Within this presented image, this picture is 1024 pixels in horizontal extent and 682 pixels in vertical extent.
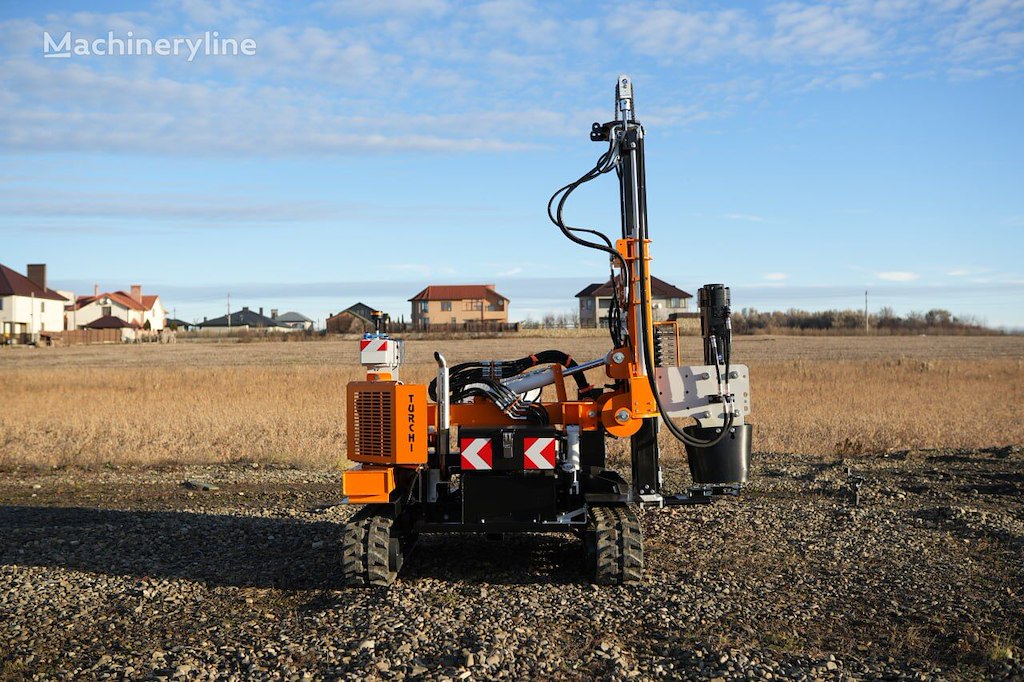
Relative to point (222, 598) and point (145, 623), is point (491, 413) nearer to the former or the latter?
point (222, 598)

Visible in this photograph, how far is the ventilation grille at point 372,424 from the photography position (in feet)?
24.1

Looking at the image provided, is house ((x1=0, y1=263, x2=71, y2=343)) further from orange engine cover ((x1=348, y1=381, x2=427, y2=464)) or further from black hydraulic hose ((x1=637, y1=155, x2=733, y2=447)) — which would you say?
black hydraulic hose ((x1=637, y1=155, x2=733, y2=447))

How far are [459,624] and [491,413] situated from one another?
2.03 m

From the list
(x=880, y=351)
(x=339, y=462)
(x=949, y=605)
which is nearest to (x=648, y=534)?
(x=949, y=605)

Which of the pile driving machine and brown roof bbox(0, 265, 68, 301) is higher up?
brown roof bbox(0, 265, 68, 301)

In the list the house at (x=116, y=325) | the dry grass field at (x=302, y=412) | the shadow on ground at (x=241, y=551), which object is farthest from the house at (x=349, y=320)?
the shadow on ground at (x=241, y=551)

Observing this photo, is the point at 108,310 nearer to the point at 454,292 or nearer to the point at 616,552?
the point at 454,292

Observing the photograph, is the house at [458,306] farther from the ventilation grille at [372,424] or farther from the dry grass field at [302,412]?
the ventilation grille at [372,424]

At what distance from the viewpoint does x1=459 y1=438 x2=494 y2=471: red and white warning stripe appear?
24.1 feet

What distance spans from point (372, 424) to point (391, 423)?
0.21 meters

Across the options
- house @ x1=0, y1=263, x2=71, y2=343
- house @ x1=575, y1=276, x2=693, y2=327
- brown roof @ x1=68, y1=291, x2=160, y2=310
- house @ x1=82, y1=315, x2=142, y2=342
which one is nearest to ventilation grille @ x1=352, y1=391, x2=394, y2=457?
house @ x1=575, y1=276, x2=693, y2=327

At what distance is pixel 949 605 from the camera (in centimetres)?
660

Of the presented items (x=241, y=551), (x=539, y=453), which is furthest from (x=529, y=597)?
(x=241, y=551)

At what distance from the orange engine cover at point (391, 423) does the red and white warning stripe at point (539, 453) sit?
0.79 m
